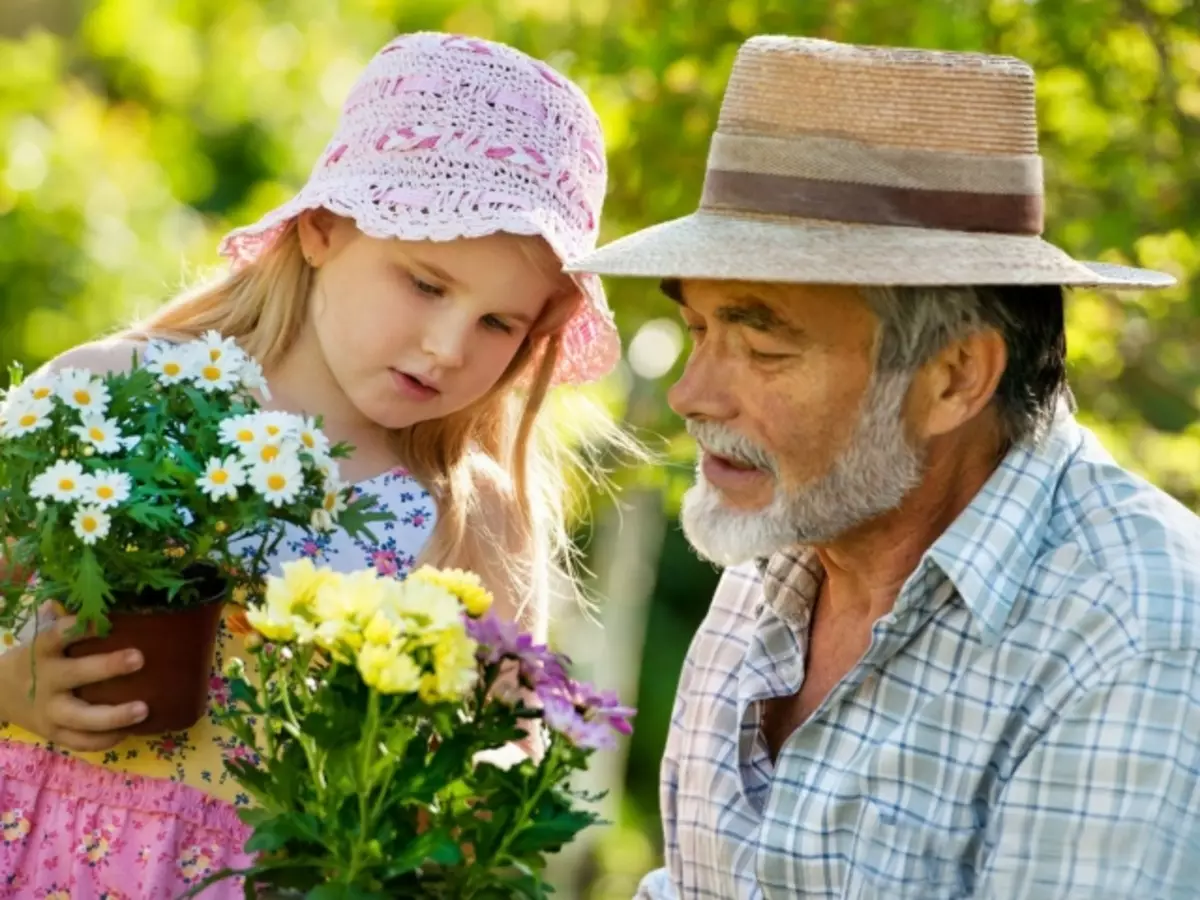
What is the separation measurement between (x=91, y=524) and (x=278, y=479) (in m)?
0.24

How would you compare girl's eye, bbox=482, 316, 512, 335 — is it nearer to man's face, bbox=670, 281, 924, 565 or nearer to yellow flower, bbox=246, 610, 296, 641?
man's face, bbox=670, 281, 924, 565

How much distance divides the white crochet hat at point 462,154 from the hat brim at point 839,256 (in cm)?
38

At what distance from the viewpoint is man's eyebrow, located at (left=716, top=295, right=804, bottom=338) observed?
2.69 m

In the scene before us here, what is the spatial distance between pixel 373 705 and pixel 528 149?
4.66 feet

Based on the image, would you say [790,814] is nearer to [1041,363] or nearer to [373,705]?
[1041,363]

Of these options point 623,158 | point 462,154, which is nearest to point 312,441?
point 462,154

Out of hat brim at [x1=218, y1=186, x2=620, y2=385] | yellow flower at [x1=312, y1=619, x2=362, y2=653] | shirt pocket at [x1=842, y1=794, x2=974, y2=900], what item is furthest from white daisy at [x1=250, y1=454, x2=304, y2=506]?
shirt pocket at [x1=842, y1=794, x2=974, y2=900]

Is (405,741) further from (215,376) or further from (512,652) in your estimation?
(215,376)

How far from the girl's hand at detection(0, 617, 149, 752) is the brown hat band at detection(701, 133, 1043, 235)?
112cm

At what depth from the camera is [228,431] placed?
2.38 m

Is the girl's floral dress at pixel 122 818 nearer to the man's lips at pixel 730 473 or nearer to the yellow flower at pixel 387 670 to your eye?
the man's lips at pixel 730 473

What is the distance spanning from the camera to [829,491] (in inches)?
107

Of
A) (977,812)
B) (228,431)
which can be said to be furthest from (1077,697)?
(228,431)

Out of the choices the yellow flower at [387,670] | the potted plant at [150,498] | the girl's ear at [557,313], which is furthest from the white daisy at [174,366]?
the girl's ear at [557,313]
